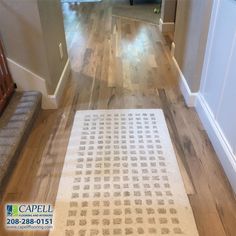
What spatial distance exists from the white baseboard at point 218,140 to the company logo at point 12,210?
1.22 m

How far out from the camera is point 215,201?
56.1 inches

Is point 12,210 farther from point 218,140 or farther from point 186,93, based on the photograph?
point 186,93

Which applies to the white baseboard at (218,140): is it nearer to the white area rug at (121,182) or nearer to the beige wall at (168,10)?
the white area rug at (121,182)

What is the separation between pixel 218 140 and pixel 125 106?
863mm

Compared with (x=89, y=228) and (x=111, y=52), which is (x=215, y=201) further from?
(x=111, y=52)

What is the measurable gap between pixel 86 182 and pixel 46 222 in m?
0.32

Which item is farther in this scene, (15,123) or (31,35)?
(31,35)

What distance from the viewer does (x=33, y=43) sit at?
195 cm

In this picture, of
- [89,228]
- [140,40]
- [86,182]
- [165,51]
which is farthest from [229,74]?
[140,40]

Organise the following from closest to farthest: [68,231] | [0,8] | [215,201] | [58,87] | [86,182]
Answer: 1. [68,231]
2. [215,201]
3. [86,182]
4. [0,8]
5. [58,87]

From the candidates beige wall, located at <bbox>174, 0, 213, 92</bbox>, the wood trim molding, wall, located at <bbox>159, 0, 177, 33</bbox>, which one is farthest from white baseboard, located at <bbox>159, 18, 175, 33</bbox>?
the wood trim molding

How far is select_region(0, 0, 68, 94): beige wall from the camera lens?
71.8 inches

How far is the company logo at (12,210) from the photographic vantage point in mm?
1386

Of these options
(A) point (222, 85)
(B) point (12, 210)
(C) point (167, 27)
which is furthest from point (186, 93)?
(C) point (167, 27)
